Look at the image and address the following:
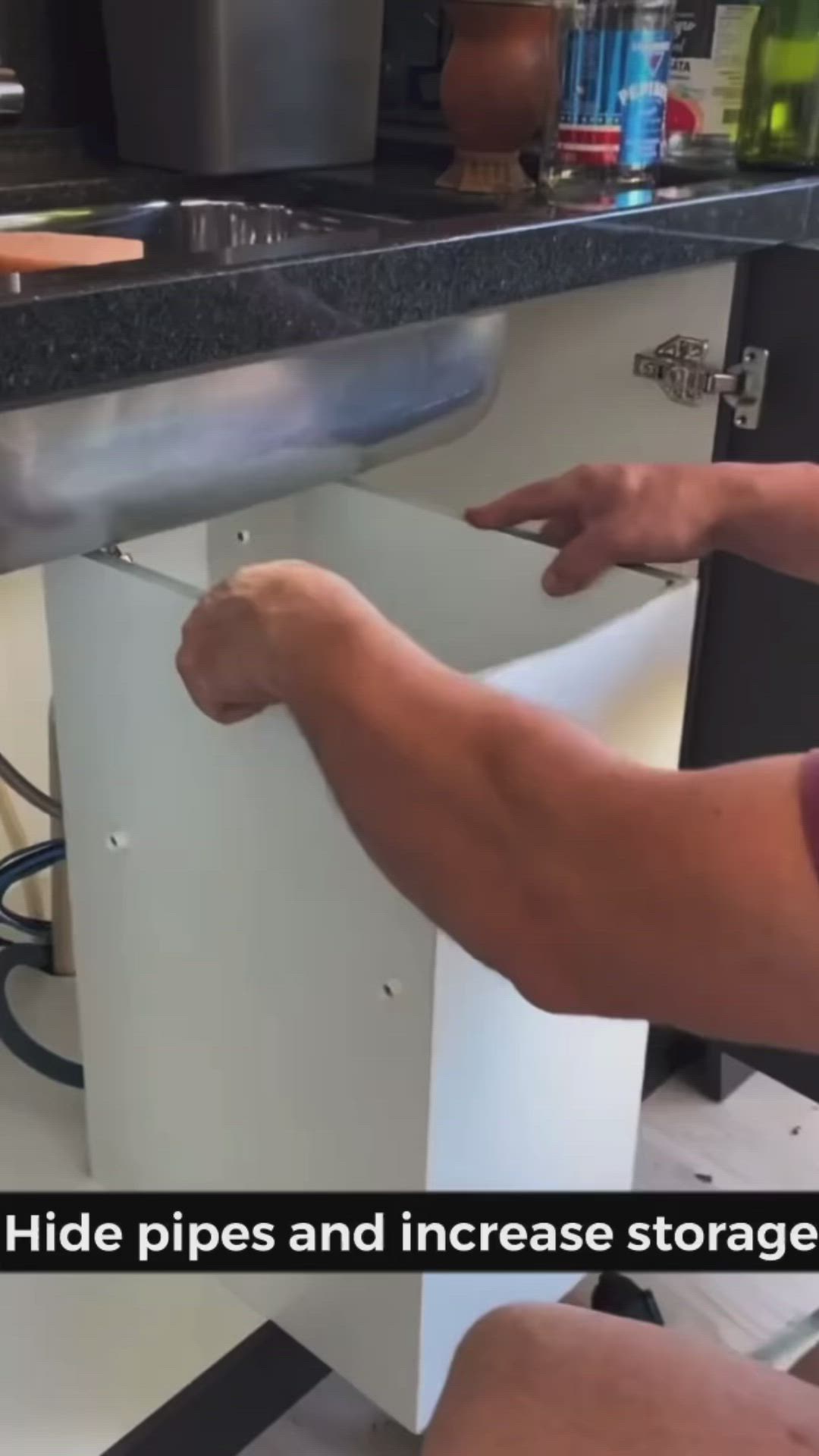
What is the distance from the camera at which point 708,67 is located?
1159 mm

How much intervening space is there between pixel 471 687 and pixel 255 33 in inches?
26.6

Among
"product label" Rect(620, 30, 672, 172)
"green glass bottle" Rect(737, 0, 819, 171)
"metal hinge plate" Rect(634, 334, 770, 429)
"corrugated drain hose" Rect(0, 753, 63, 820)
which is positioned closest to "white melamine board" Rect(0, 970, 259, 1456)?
"corrugated drain hose" Rect(0, 753, 63, 820)

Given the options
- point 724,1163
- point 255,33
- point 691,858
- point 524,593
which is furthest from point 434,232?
point 724,1163

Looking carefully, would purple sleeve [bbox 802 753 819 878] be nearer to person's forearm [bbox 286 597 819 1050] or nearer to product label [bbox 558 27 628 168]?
person's forearm [bbox 286 597 819 1050]

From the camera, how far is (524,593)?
910 millimetres

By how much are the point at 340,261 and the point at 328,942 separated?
370mm

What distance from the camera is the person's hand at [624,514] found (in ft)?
2.82

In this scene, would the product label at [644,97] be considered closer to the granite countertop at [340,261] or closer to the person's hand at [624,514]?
the granite countertop at [340,261]

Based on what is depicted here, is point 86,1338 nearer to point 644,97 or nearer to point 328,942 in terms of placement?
point 328,942

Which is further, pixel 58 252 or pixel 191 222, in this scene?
pixel 191 222

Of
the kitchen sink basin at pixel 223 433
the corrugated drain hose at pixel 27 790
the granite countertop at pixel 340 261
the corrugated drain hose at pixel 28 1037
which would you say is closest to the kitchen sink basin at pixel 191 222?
the granite countertop at pixel 340 261

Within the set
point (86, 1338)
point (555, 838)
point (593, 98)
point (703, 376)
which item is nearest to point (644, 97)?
point (593, 98)

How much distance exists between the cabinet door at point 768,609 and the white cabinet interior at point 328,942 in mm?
33

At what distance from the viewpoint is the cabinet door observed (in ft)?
3.35
